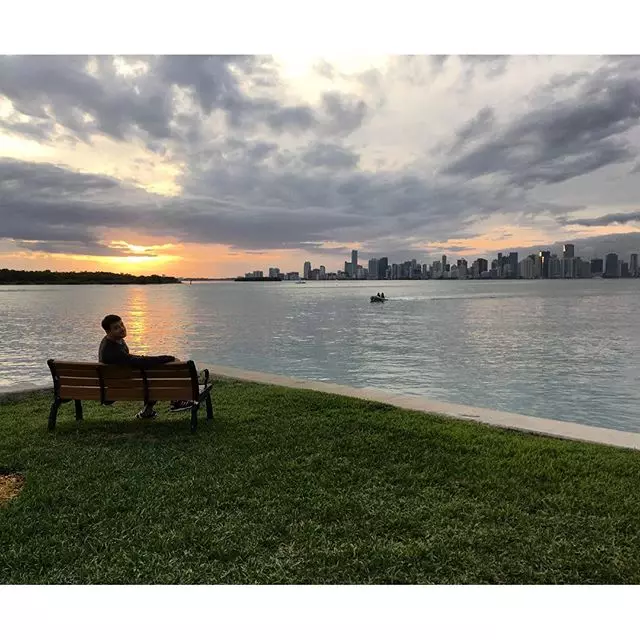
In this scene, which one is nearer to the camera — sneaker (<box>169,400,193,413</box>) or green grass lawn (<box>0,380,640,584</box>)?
green grass lawn (<box>0,380,640,584</box>)

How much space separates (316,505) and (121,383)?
11.1 feet

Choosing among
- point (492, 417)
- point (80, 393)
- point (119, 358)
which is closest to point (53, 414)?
point (80, 393)

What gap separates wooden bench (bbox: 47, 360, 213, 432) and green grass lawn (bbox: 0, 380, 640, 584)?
1.41 feet

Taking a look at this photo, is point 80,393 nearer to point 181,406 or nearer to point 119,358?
point 119,358

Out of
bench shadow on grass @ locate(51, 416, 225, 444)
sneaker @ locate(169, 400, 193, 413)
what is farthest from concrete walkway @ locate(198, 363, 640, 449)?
bench shadow on grass @ locate(51, 416, 225, 444)

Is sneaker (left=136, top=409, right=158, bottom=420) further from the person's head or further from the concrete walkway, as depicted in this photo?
the concrete walkway

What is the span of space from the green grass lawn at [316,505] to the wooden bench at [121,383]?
16.9 inches

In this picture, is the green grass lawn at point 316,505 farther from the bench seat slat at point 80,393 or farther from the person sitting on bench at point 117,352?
the person sitting on bench at point 117,352

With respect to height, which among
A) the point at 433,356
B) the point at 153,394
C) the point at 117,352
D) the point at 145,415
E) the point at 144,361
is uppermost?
the point at 117,352

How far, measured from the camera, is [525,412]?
464 inches

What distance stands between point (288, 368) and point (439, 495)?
14558 millimetres

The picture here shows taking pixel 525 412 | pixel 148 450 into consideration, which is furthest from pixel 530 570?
pixel 525 412

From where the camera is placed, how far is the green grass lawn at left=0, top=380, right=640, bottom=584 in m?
3.54

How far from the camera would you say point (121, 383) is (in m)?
6.74
